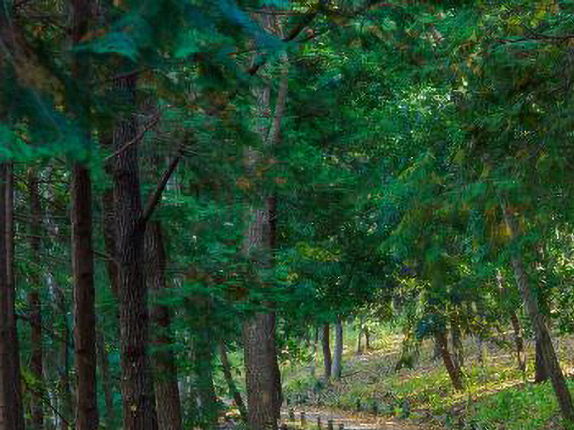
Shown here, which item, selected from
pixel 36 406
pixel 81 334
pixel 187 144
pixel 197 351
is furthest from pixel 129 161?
pixel 36 406

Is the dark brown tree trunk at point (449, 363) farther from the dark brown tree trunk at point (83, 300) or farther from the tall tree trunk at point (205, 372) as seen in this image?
the dark brown tree trunk at point (83, 300)

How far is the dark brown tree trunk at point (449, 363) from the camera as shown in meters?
29.5

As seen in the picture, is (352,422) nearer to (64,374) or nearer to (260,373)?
(260,373)

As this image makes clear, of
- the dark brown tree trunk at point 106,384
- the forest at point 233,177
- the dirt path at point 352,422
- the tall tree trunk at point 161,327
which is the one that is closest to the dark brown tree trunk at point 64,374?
the forest at point 233,177

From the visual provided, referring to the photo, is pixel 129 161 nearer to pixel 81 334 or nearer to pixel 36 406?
pixel 81 334

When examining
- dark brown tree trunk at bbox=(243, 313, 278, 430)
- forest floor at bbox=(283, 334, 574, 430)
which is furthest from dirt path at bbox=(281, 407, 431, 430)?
dark brown tree trunk at bbox=(243, 313, 278, 430)

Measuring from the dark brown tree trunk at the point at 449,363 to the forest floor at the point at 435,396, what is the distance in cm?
30

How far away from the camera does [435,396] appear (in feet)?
104

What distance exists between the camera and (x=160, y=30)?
206 inches

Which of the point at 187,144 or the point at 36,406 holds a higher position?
A: the point at 187,144

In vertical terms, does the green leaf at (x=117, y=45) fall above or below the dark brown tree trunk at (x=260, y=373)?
above

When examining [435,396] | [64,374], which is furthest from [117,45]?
[435,396]

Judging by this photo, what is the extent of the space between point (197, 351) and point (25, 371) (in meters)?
2.08

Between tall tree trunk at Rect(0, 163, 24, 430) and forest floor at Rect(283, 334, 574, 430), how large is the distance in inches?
610
